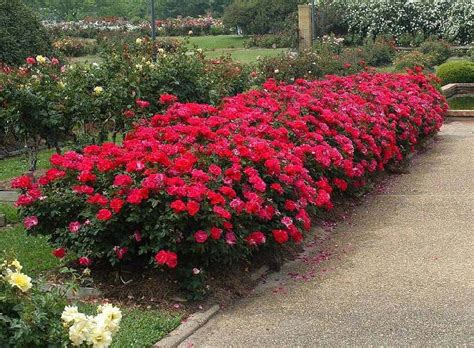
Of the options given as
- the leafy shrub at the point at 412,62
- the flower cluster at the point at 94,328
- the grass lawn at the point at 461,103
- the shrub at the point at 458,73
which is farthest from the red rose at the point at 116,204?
the leafy shrub at the point at 412,62

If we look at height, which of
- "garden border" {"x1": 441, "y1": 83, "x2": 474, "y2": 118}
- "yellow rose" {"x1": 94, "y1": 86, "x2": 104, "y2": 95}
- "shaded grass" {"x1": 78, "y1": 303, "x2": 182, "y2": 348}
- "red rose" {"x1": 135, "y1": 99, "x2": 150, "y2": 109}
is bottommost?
"garden border" {"x1": 441, "y1": 83, "x2": 474, "y2": 118}

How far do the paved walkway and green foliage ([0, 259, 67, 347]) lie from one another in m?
1.52

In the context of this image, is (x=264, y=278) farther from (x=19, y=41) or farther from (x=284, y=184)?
(x=19, y=41)

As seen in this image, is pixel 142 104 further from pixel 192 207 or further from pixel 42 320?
pixel 42 320

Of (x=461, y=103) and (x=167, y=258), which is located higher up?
(x=167, y=258)

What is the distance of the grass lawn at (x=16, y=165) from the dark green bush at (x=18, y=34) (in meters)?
2.78

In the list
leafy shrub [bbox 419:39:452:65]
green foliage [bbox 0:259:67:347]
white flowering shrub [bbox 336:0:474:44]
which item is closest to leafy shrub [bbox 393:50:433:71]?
leafy shrub [bbox 419:39:452:65]

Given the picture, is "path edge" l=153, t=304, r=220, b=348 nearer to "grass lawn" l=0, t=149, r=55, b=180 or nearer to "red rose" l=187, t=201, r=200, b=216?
"red rose" l=187, t=201, r=200, b=216

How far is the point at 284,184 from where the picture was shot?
21.1ft

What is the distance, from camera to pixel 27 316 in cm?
333

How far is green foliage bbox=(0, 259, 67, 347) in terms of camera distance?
326 centimetres

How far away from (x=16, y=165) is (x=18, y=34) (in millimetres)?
4175

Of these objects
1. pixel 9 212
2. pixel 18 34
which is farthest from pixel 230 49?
pixel 9 212

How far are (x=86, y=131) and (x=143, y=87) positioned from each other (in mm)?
1002
